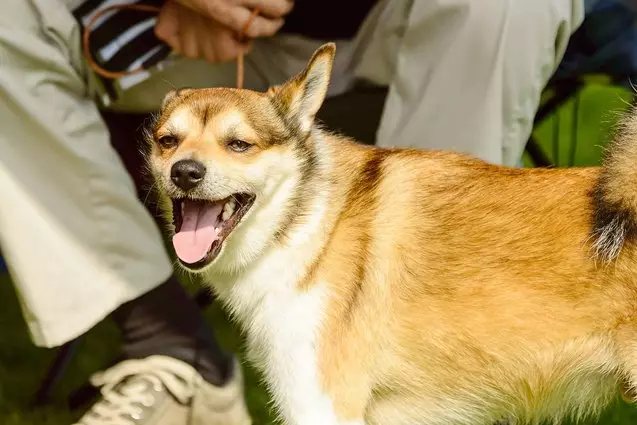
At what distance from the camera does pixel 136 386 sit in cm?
173

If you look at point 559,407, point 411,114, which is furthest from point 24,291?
point 559,407

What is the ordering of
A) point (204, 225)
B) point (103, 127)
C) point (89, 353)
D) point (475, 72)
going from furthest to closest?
point (89, 353), point (103, 127), point (475, 72), point (204, 225)

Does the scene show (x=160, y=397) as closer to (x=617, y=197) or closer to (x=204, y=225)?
(x=204, y=225)

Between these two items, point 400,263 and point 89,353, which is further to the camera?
point 89,353

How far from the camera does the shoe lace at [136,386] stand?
1.70 m

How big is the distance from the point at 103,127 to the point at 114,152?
5cm

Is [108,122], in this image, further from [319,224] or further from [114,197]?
[319,224]

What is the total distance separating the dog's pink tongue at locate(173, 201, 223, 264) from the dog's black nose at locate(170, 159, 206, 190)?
0.07m

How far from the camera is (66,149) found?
62.9 inches

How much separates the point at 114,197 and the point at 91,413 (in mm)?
410

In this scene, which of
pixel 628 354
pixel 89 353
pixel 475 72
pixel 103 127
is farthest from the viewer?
pixel 89 353

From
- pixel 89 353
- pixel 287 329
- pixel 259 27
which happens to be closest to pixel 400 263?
pixel 287 329

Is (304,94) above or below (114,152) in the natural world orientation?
above


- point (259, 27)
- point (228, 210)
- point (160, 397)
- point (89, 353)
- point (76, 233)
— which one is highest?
point (259, 27)
